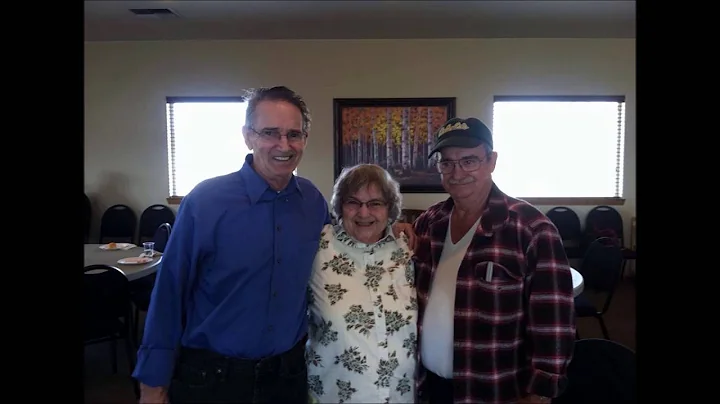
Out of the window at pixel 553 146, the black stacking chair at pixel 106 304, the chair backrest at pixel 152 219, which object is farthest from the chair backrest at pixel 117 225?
the window at pixel 553 146

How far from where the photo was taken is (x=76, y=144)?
37 cm

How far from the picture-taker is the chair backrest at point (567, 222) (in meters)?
4.93

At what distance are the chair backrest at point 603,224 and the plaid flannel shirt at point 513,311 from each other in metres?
4.12

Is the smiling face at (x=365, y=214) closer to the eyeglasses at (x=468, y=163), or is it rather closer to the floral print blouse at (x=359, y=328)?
the floral print blouse at (x=359, y=328)

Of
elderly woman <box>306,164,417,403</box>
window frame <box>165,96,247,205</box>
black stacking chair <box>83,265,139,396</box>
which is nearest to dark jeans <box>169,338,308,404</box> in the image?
elderly woman <box>306,164,417,403</box>

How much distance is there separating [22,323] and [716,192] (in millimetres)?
551

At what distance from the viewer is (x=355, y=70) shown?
503 centimetres

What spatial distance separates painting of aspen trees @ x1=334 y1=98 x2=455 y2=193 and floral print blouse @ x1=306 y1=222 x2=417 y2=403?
3.72 metres

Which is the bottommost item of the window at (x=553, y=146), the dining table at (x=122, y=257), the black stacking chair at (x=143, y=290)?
the black stacking chair at (x=143, y=290)

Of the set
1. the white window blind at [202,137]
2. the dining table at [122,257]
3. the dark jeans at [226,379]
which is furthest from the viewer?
the white window blind at [202,137]

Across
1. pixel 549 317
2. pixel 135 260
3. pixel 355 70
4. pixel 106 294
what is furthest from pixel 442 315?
pixel 355 70

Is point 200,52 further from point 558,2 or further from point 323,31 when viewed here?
point 558,2

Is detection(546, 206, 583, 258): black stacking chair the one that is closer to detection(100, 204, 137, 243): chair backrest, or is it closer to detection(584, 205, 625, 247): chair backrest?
detection(584, 205, 625, 247): chair backrest

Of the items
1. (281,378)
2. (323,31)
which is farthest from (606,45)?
(281,378)
